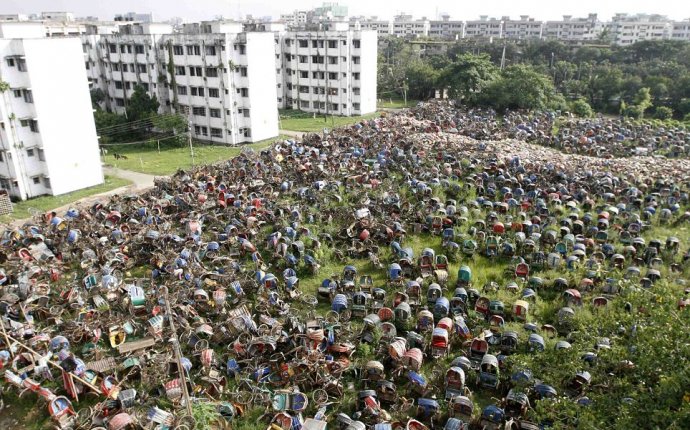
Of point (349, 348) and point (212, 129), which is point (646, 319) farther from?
point (212, 129)

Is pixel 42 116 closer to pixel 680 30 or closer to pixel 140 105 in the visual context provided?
pixel 140 105

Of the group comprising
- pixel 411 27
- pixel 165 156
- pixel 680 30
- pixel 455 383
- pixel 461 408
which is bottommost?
pixel 461 408

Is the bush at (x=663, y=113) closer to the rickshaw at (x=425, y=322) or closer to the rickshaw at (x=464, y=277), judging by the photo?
the rickshaw at (x=464, y=277)

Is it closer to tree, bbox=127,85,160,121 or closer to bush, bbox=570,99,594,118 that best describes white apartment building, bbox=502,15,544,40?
bush, bbox=570,99,594,118

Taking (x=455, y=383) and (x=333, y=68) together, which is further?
(x=333, y=68)

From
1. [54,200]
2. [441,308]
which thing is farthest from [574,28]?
[441,308]

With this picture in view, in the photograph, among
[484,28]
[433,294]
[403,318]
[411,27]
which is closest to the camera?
[403,318]

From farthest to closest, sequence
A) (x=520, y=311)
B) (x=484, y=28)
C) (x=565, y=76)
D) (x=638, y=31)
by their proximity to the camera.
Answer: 1. (x=484, y=28)
2. (x=638, y=31)
3. (x=565, y=76)
4. (x=520, y=311)
